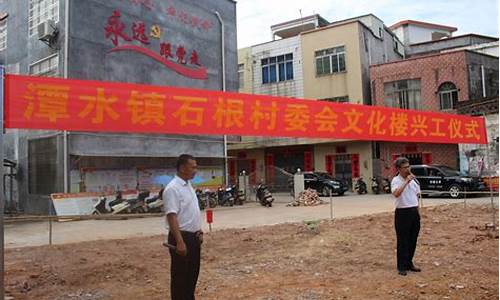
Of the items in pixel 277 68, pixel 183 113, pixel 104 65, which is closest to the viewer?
pixel 183 113

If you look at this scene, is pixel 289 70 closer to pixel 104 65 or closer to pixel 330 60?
pixel 330 60

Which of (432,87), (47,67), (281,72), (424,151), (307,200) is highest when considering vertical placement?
(281,72)

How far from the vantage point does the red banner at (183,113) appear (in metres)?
5.28

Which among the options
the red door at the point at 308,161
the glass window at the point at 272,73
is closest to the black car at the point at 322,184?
the red door at the point at 308,161

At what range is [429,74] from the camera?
24297mm

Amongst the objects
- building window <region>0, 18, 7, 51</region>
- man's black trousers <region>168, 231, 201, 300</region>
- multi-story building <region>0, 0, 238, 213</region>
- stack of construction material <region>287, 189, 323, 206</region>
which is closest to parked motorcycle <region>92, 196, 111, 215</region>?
multi-story building <region>0, 0, 238, 213</region>

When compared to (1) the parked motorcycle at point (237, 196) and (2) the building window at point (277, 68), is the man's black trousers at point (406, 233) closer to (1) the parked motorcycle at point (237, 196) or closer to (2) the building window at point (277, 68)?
(1) the parked motorcycle at point (237, 196)

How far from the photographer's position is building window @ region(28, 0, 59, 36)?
1616 cm

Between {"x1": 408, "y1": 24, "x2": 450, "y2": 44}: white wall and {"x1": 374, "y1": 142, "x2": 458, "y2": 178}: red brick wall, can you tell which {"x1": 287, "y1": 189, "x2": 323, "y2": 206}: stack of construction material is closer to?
{"x1": 374, "y1": 142, "x2": 458, "y2": 178}: red brick wall

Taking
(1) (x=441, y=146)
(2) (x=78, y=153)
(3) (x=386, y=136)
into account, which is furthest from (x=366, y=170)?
(3) (x=386, y=136)

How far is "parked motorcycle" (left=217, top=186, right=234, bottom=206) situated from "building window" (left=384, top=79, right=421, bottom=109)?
10.6 m

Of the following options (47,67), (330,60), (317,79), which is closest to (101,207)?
(47,67)

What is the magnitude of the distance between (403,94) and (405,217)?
20.4 m

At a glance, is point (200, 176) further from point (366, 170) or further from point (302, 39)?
point (302, 39)
